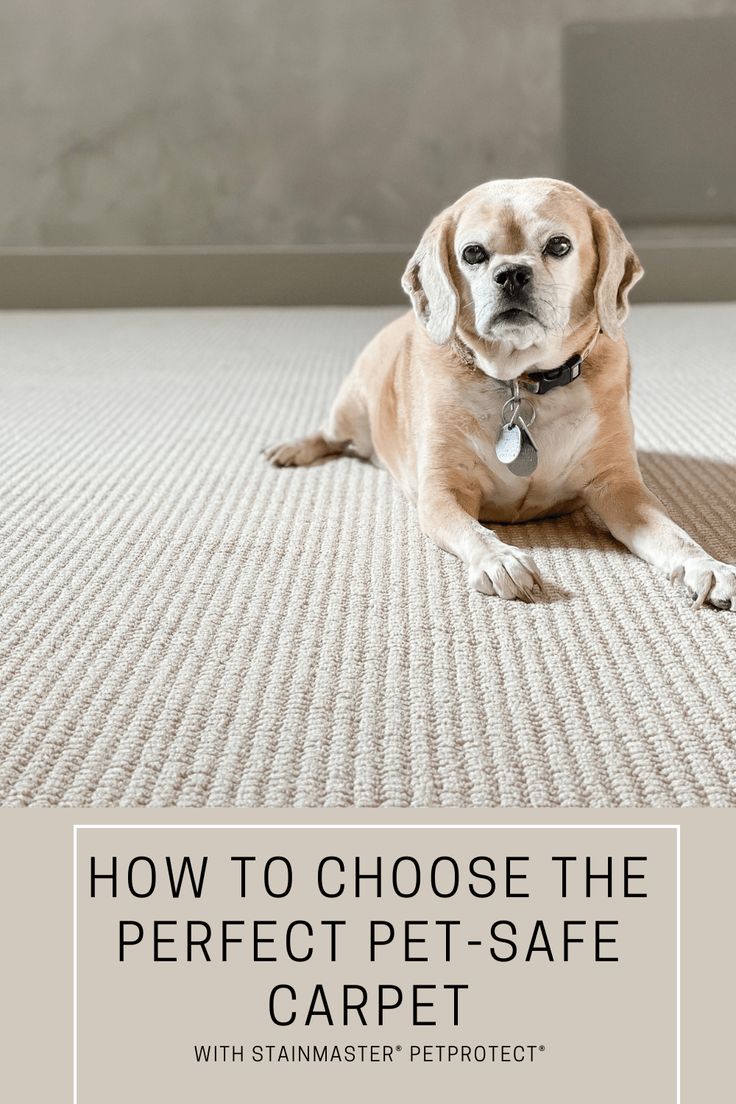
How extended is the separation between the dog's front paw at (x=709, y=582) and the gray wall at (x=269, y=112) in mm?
3400

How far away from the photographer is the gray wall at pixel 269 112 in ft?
14.4

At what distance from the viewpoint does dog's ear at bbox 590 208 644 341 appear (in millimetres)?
1518

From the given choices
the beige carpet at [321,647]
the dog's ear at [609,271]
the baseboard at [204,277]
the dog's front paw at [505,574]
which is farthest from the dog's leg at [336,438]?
the baseboard at [204,277]

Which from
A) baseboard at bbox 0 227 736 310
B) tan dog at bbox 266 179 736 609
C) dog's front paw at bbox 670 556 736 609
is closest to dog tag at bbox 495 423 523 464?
tan dog at bbox 266 179 736 609

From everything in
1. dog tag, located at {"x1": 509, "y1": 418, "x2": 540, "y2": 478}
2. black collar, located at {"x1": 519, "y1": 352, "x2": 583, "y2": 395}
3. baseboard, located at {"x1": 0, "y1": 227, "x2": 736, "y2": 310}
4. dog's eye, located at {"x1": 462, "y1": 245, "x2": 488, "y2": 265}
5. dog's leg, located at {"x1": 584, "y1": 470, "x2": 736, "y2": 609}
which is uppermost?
dog's eye, located at {"x1": 462, "y1": 245, "x2": 488, "y2": 265}

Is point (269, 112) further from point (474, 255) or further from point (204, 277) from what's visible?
point (474, 255)

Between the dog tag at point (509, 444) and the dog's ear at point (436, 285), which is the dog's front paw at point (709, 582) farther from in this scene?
the dog's ear at point (436, 285)

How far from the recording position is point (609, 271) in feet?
4.97

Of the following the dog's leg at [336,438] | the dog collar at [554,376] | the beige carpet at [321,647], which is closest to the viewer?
the beige carpet at [321,647]

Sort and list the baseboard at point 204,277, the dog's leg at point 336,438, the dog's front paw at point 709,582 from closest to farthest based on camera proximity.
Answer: the dog's front paw at point 709,582
the dog's leg at point 336,438
the baseboard at point 204,277

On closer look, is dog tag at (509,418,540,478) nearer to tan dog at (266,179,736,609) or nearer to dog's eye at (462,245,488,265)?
tan dog at (266,179,736,609)

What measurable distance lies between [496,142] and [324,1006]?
13.6 ft

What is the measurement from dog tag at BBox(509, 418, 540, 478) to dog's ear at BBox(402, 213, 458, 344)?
0.15 metres

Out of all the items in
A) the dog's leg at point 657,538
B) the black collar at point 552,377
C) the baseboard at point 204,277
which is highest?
the black collar at point 552,377
